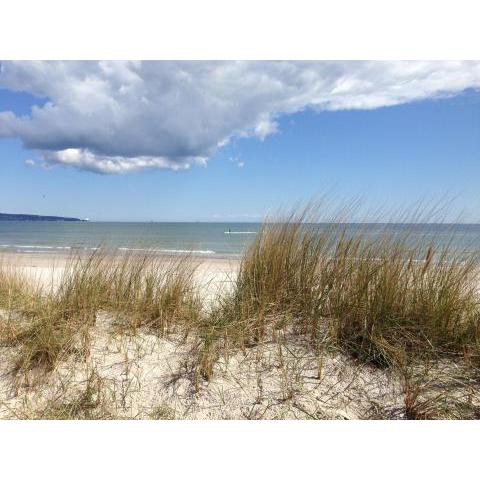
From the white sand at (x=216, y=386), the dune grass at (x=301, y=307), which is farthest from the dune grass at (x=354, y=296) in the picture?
the white sand at (x=216, y=386)

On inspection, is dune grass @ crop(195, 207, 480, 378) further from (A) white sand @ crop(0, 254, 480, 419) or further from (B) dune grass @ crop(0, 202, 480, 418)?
(A) white sand @ crop(0, 254, 480, 419)

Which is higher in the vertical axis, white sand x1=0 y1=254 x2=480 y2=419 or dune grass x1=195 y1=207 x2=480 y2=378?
dune grass x1=195 y1=207 x2=480 y2=378

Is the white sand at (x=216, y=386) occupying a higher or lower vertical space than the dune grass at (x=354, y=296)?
lower

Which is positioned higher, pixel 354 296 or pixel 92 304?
pixel 354 296

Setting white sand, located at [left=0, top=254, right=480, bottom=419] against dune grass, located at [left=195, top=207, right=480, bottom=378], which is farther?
dune grass, located at [left=195, top=207, right=480, bottom=378]

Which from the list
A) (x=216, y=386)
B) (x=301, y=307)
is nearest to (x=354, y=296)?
(x=301, y=307)

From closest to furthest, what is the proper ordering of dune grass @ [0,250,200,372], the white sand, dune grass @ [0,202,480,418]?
the white sand, dune grass @ [0,202,480,418], dune grass @ [0,250,200,372]

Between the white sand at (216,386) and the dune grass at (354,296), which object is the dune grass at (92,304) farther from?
Answer: the dune grass at (354,296)

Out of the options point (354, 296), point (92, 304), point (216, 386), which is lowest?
point (216, 386)

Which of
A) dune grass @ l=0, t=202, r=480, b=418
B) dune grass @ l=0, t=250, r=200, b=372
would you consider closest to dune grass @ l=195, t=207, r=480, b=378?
dune grass @ l=0, t=202, r=480, b=418

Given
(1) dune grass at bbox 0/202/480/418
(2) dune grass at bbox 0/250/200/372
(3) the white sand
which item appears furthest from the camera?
(2) dune grass at bbox 0/250/200/372

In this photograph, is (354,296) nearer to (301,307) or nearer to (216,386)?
(301,307)

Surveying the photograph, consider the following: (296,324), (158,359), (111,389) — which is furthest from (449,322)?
(111,389)
